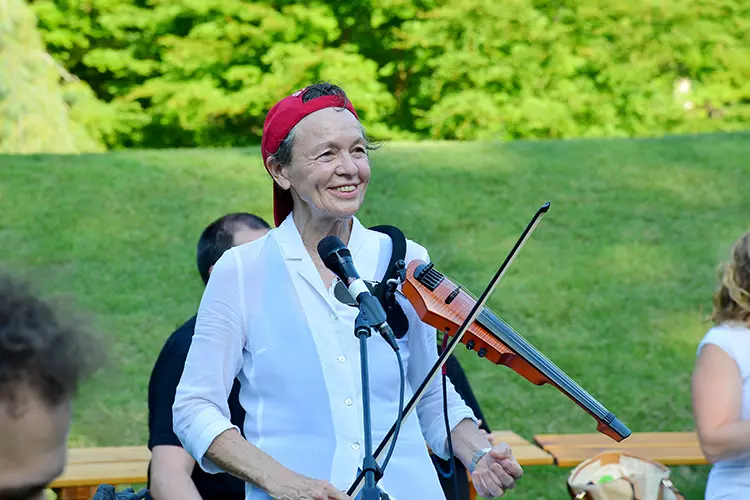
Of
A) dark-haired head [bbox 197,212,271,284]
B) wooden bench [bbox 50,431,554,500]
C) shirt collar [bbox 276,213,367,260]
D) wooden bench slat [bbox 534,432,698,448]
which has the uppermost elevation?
shirt collar [bbox 276,213,367,260]

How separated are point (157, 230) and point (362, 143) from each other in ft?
26.4

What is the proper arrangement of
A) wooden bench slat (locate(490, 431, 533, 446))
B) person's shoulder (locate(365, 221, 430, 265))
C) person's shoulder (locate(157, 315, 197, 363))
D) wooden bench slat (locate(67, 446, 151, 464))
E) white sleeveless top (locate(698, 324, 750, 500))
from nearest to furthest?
person's shoulder (locate(365, 221, 430, 265)) < white sleeveless top (locate(698, 324, 750, 500)) < person's shoulder (locate(157, 315, 197, 363)) < wooden bench slat (locate(67, 446, 151, 464)) < wooden bench slat (locate(490, 431, 533, 446))

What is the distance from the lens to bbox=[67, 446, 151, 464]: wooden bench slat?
5.90 m

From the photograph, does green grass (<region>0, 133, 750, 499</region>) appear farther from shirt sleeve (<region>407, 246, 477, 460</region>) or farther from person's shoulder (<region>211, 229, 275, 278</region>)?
person's shoulder (<region>211, 229, 275, 278</region>)

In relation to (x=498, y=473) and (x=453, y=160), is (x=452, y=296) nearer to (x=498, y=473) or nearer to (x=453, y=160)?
(x=498, y=473)

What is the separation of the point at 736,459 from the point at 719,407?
226 mm

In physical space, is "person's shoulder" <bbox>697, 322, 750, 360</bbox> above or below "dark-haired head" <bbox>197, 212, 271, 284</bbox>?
below

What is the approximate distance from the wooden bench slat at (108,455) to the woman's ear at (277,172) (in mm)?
3219

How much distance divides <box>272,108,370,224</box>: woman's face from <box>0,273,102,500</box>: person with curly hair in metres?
1.53

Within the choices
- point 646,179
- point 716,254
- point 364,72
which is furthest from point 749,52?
point 716,254

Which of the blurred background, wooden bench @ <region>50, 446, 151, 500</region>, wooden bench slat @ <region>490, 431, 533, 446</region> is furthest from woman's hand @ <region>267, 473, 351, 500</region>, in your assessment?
wooden bench slat @ <region>490, 431, 533, 446</region>

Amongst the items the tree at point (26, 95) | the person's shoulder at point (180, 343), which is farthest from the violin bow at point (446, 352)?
the tree at point (26, 95)

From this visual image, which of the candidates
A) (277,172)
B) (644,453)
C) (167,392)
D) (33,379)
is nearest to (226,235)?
(167,392)

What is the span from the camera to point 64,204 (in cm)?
1118
